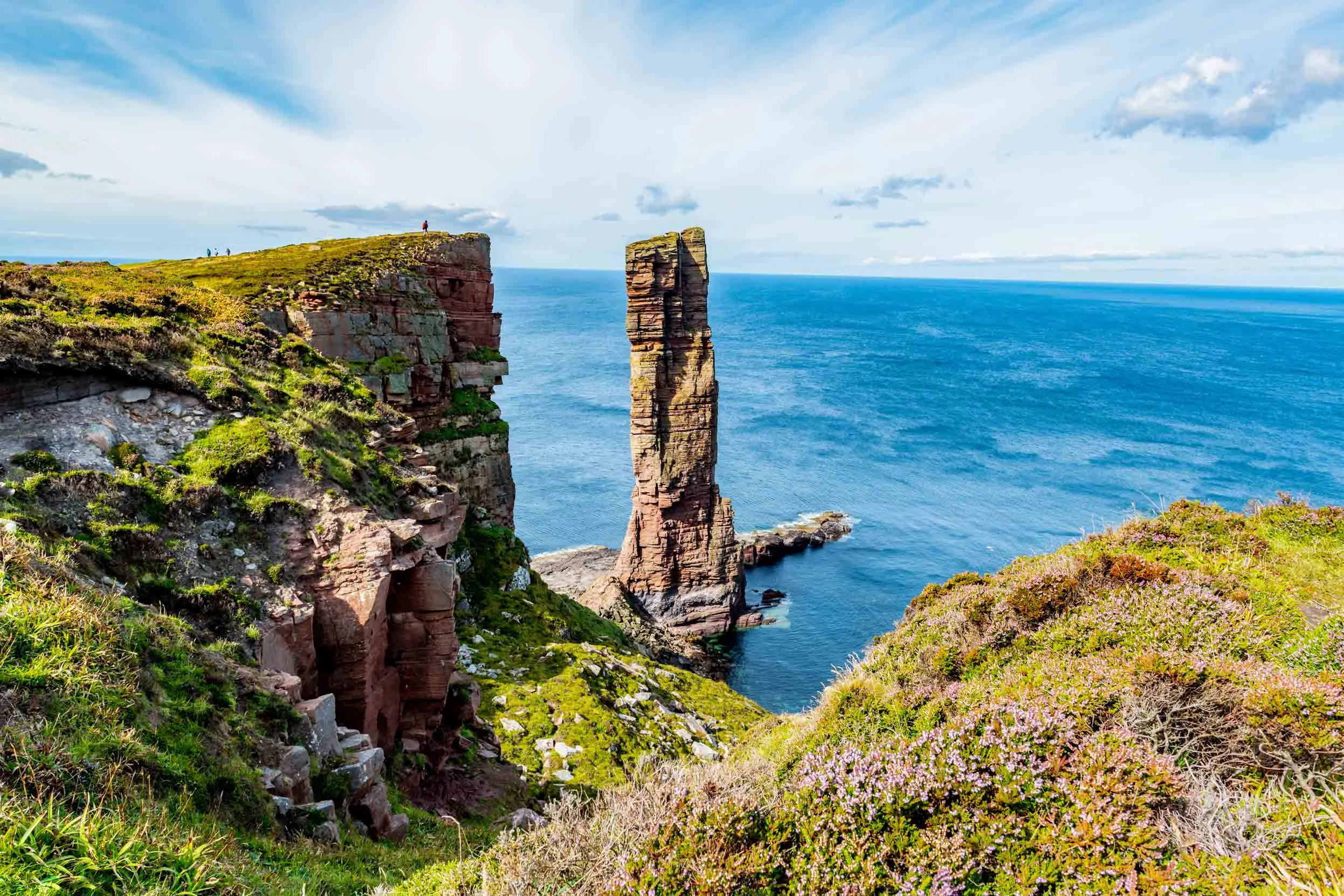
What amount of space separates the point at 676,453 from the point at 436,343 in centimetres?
3022

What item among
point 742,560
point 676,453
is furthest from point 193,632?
point 742,560

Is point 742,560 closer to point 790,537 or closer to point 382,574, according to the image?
point 790,537

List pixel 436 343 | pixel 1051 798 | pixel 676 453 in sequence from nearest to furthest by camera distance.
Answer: pixel 1051 798 → pixel 436 343 → pixel 676 453

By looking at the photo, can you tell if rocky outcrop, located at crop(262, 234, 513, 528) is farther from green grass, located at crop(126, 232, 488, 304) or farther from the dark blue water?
the dark blue water

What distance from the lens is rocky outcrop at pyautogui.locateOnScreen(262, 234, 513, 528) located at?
25922mm

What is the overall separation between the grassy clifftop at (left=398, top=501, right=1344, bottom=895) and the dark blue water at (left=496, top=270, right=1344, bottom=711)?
33060mm

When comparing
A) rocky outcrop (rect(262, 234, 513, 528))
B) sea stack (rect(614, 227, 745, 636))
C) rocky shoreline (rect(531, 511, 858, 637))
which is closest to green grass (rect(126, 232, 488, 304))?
rocky outcrop (rect(262, 234, 513, 528))

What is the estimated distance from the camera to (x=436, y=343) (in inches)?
1153

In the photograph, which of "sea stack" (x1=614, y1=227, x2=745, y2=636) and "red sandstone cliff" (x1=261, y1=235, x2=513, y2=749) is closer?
"red sandstone cliff" (x1=261, y1=235, x2=513, y2=749)

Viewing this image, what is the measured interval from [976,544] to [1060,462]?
36166 mm

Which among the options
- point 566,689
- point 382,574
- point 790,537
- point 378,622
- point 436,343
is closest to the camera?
point 382,574

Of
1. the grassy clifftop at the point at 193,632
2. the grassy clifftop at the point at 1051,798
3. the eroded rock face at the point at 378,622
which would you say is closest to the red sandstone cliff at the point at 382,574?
the eroded rock face at the point at 378,622

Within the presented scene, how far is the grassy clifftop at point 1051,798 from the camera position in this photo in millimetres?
7258

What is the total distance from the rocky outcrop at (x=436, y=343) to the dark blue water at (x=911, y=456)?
29.6 meters
